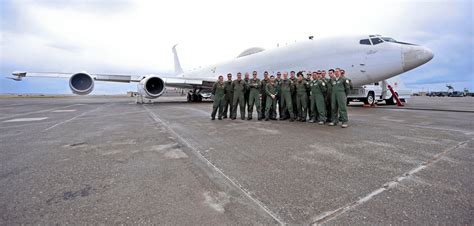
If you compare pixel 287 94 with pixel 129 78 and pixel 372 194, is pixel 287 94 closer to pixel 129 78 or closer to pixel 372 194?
pixel 372 194

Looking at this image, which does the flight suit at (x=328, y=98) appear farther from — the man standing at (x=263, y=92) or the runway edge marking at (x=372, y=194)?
the runway edge marking at (x=372, y=194)

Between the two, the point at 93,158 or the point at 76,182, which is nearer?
the point at 76,182

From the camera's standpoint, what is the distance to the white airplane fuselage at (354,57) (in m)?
8.87

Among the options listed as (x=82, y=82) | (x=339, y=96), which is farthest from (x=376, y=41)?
(x=82, y=82)

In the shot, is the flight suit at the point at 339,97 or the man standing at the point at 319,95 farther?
the man standing at the point at 319,95

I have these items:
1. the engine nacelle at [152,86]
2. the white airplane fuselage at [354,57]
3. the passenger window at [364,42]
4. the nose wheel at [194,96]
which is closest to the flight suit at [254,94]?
the white airplane fuselage at [354,57]

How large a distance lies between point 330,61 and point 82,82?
1506 centimetres

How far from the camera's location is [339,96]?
5.94 meters

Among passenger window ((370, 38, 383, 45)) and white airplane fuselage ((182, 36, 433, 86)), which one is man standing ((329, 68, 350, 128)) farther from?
passenger window ((370, 38, 383, 45))

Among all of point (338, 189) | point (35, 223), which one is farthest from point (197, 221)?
point (338, 189)

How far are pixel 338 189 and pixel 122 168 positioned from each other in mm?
2344

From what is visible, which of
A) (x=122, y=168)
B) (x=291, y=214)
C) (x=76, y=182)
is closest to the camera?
(x=291, y=214)

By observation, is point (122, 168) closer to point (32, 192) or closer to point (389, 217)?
point (32, 192)

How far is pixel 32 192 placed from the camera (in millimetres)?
2004
